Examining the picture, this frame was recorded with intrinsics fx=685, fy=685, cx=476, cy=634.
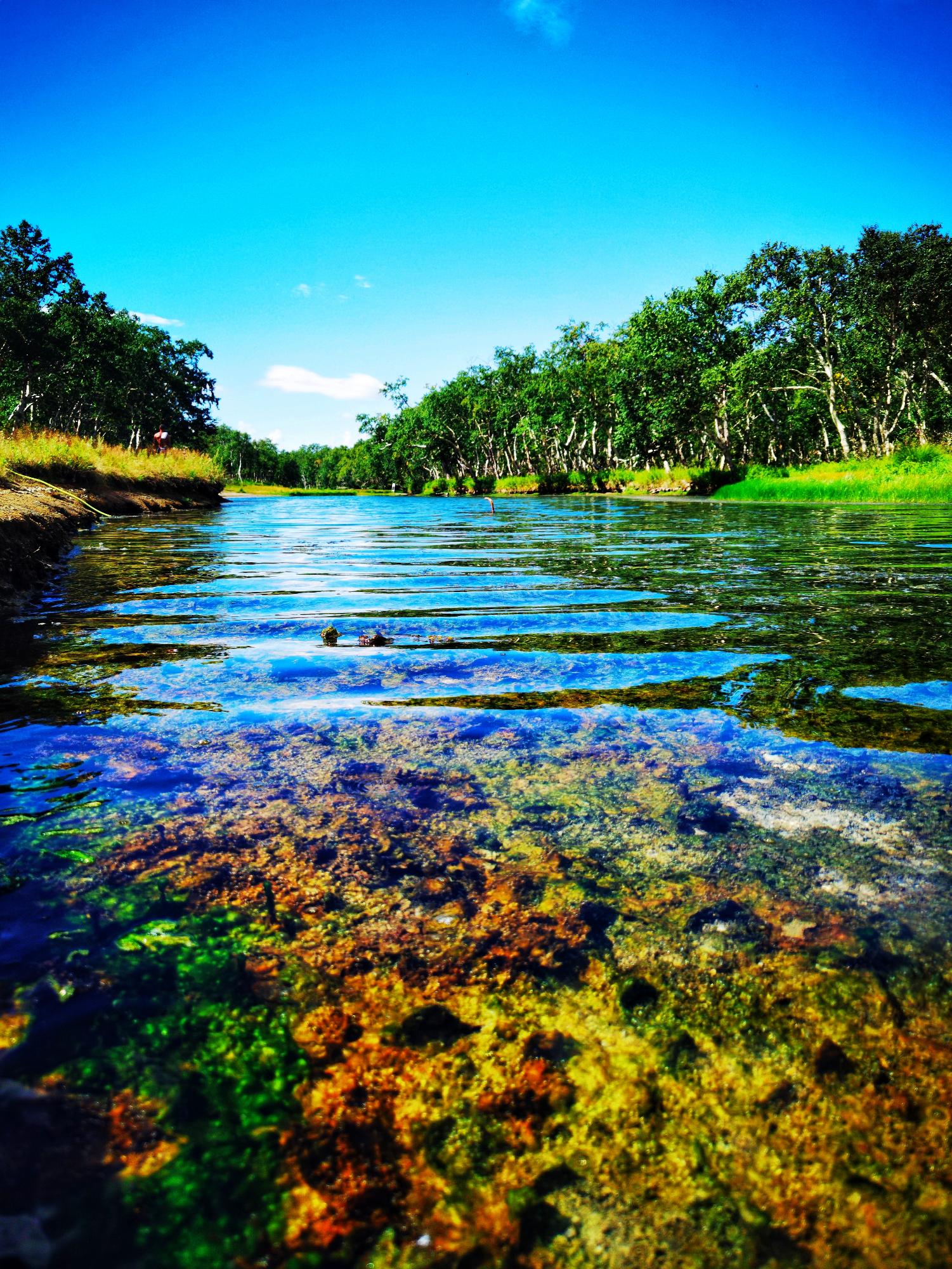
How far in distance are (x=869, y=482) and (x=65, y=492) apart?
30212 millimetres

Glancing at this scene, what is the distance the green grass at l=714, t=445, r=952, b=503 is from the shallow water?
28.4 m

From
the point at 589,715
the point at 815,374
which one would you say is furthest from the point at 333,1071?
the point at 815,374

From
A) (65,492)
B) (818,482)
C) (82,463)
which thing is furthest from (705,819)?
(818,482)

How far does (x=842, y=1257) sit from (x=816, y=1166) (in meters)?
0.14

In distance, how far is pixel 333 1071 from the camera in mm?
1246

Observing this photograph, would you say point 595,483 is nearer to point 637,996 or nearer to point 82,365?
point 82,365

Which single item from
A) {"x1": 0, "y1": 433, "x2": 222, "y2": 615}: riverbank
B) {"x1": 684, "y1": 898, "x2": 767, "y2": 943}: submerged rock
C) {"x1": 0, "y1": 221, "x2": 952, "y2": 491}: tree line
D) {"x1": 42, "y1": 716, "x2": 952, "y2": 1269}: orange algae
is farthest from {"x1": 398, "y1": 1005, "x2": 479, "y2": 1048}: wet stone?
{"x1": 0, "y1": 221, "x2": 952, "y2": 491}: tree line

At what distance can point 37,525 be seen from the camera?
879 cm

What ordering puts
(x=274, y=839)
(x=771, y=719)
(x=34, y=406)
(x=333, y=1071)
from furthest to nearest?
(x=34, y=406) < (x=771, y=719) < (x=274, y=839) < (x=333, y=1071)

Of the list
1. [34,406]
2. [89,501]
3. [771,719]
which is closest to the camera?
[771,719]

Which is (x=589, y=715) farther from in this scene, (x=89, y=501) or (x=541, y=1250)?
(x=89, y=501)

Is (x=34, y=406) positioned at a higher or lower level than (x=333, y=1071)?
higher

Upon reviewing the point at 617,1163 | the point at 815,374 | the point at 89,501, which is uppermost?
the point at 815,374

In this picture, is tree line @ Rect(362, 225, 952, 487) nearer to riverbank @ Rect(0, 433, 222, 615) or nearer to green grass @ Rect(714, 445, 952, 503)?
green grass @ Rect(714, 445, 952, 503)
